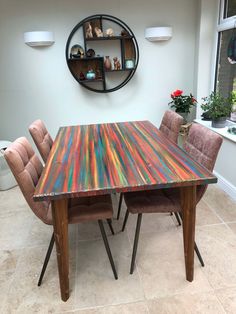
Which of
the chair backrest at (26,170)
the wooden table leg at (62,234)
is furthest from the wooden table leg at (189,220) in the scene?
the chair backrest at (26,170)

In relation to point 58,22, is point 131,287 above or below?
below

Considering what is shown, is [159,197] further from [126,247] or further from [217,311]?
[217,311]

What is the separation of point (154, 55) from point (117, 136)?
1.76m

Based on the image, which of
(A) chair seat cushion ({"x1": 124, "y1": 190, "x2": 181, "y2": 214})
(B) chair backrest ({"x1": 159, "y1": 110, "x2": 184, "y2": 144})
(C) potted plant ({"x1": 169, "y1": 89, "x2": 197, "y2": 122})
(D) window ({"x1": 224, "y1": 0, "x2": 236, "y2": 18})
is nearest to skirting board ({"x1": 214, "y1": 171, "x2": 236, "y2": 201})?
(B) chair backrest ({"x1": 159, "y1": 110, "x2": 184, "y2": 144})

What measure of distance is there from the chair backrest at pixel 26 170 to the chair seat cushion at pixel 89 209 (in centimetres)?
16

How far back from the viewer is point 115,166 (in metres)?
1.53

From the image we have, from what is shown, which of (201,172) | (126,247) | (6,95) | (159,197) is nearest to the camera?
(201,172)

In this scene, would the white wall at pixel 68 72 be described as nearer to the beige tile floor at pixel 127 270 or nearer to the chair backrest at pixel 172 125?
the chair backrest at pixel 172 125

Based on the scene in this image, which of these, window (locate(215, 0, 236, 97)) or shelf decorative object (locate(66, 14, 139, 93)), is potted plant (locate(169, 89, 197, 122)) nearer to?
window (locate(215, 0, 236, 97))

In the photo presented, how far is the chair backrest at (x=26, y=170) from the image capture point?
1416 millimetres

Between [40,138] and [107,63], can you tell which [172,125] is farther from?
[107,63]

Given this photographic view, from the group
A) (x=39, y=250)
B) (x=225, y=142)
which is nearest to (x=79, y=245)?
(x=39, y=250)

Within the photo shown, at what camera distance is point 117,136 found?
216 cm

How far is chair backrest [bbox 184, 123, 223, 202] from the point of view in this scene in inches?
62.6
